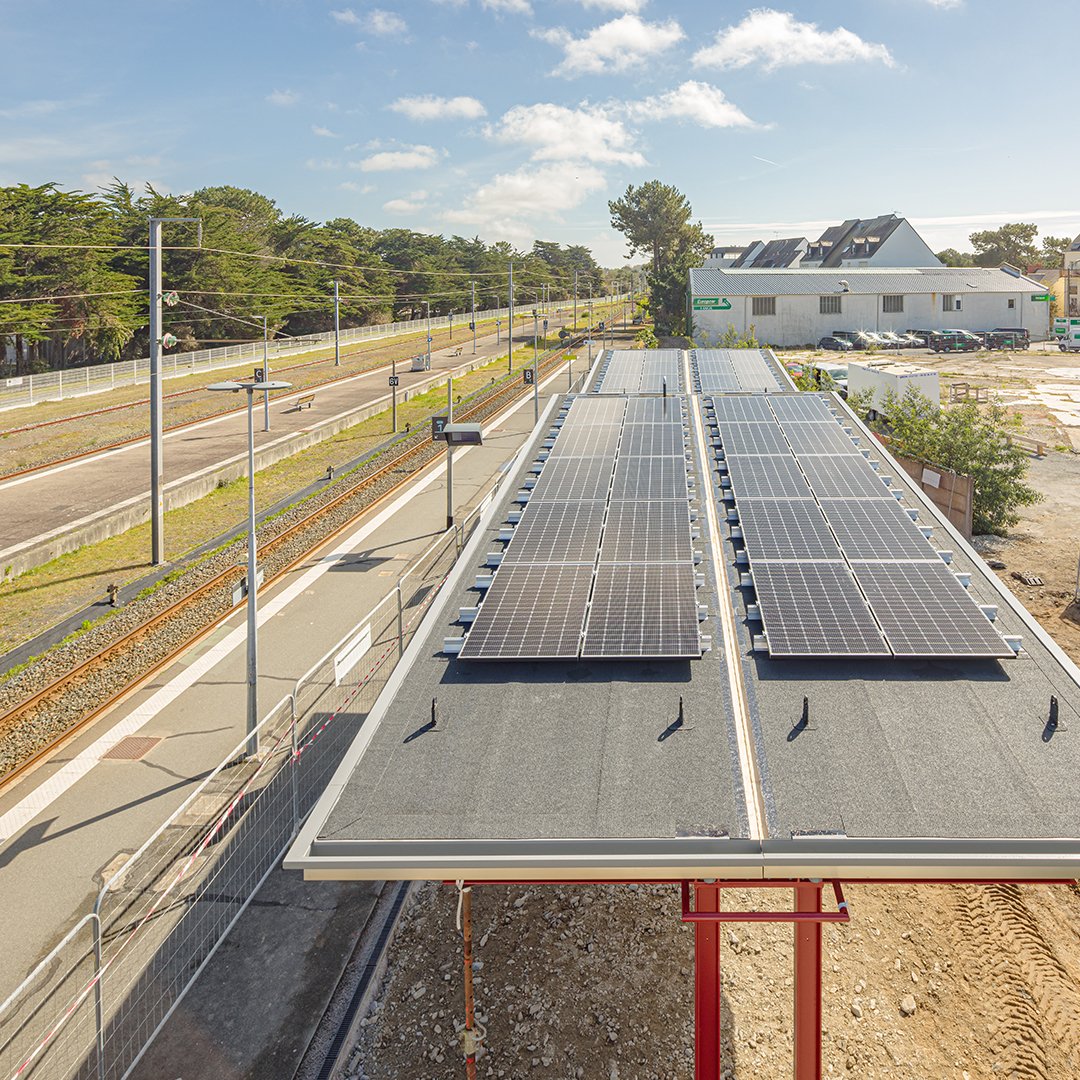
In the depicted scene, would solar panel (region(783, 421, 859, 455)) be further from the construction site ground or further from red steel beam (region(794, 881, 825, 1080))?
red steel beam (region(794, 881, 825, 1080))

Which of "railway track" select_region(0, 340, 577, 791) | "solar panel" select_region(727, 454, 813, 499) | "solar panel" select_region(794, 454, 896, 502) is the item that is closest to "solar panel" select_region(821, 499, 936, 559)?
"solar panel" select_region(794, 454, 896, 502)

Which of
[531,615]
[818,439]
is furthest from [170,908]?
[818,439]

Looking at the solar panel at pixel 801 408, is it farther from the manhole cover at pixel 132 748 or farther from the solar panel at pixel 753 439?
the manhole cover at pixel 132 748

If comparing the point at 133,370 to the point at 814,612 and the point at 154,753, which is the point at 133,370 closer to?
the point at 154,753

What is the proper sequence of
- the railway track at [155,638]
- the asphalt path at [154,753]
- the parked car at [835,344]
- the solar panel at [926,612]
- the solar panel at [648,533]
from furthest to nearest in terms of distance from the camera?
the parked car at [835,344] → the railway track at [155,638] → the solar panel at [648,533] → the asphalt path at [154,753] → the solar panel at [926,612]

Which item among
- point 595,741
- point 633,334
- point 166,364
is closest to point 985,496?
point 595,741

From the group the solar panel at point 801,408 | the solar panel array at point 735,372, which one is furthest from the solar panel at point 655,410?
the solar panel at point 801,408
